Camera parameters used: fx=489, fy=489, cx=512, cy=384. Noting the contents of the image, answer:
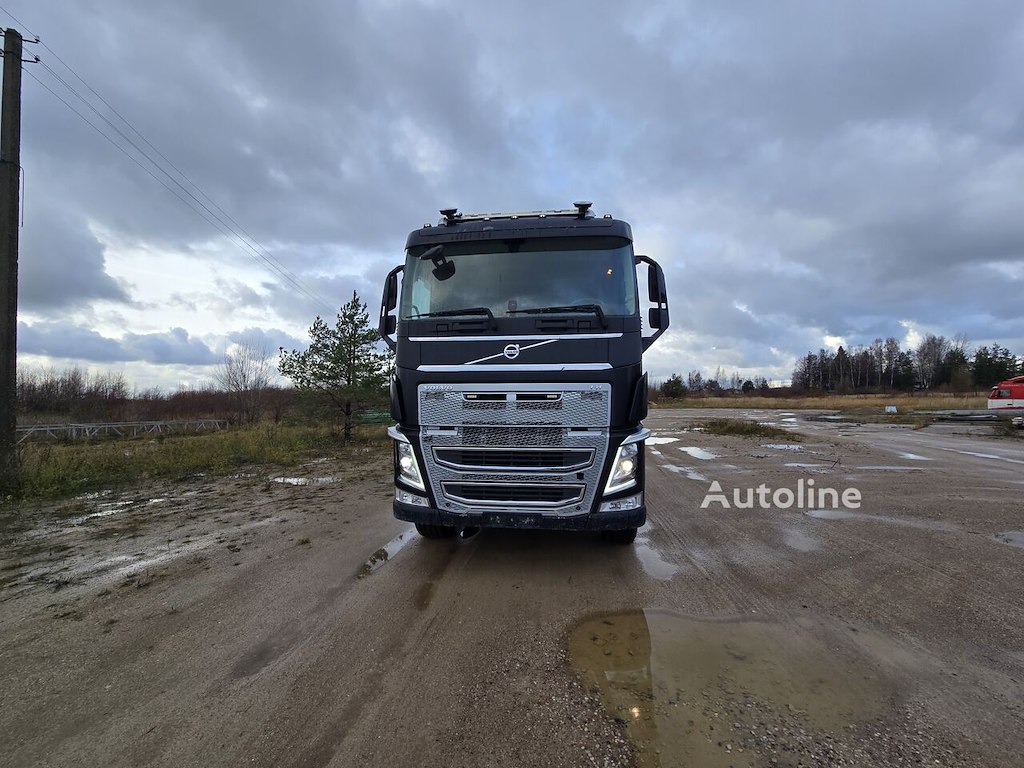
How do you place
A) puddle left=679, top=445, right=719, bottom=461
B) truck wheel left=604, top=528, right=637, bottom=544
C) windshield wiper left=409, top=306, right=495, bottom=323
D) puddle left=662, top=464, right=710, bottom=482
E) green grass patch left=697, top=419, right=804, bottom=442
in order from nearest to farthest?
windshield wiper left=409, top=306, right=495, bottom=323 < truck wheel left=604, top=528, right=637, bottom=544 < puddle left=662, top=464, right=710, bottom=482 < puddle left=679, top=445, right=719, bottom=461 < green grass patch left=697, top=419, right=804, bottom=442

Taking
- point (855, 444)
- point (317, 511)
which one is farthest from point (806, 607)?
point (855, 444)

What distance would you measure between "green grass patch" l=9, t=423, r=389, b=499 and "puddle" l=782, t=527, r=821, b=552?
11.0m

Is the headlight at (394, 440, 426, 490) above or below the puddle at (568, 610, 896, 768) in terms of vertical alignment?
above

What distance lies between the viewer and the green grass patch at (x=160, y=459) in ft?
28.5

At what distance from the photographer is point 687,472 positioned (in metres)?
10.5

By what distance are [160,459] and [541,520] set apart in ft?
37.3

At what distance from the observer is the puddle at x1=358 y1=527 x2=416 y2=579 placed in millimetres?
4633

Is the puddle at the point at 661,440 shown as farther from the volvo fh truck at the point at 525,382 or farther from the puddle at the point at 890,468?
the volvo fh truck at the point at 525,382

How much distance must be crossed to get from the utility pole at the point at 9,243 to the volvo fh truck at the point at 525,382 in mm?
7524

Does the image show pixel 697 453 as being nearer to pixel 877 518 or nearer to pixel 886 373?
pixel 877 518

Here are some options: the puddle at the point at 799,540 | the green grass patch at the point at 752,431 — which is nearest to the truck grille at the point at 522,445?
the puddle at the point at 799,540

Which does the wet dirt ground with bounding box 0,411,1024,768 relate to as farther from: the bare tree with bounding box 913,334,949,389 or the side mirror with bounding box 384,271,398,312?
the bare tree with bounding box 913,334,949,389

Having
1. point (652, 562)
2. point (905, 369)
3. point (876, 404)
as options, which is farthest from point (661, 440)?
point (905, 369)

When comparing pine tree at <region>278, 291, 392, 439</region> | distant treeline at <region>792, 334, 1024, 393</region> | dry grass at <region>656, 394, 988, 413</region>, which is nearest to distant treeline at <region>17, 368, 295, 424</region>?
pine tree at <region>278, 291, 392, 439</region>
